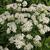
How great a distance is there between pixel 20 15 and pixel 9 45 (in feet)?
1.29

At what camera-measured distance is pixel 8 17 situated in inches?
105

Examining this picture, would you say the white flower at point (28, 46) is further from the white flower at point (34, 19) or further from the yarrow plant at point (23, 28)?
the white flower at point (34, 19)

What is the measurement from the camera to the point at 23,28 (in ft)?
8.31

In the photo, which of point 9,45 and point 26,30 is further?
point 9,45

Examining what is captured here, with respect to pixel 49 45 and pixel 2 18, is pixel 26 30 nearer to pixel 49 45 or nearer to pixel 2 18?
pixel 2 18

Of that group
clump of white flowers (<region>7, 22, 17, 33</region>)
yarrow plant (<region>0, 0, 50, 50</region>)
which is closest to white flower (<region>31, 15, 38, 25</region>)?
yarrow plant (<region>0, 0, 50, 50</region>)

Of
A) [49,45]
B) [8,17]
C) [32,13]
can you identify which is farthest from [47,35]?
[8,17]

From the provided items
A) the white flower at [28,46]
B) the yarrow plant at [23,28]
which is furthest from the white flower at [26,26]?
the white flower at [28,46]

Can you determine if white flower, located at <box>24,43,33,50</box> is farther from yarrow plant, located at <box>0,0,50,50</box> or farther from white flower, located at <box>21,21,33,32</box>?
white flower, located at <box>21,21,33,32</box>

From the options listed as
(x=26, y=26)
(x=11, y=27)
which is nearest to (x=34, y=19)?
(x=26, y=26)

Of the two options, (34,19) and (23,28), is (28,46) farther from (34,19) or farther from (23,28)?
(34,19)

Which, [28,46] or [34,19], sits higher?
[34,19]

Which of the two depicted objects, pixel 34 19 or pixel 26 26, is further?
pixel 34 19

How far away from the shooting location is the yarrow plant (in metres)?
2.55
